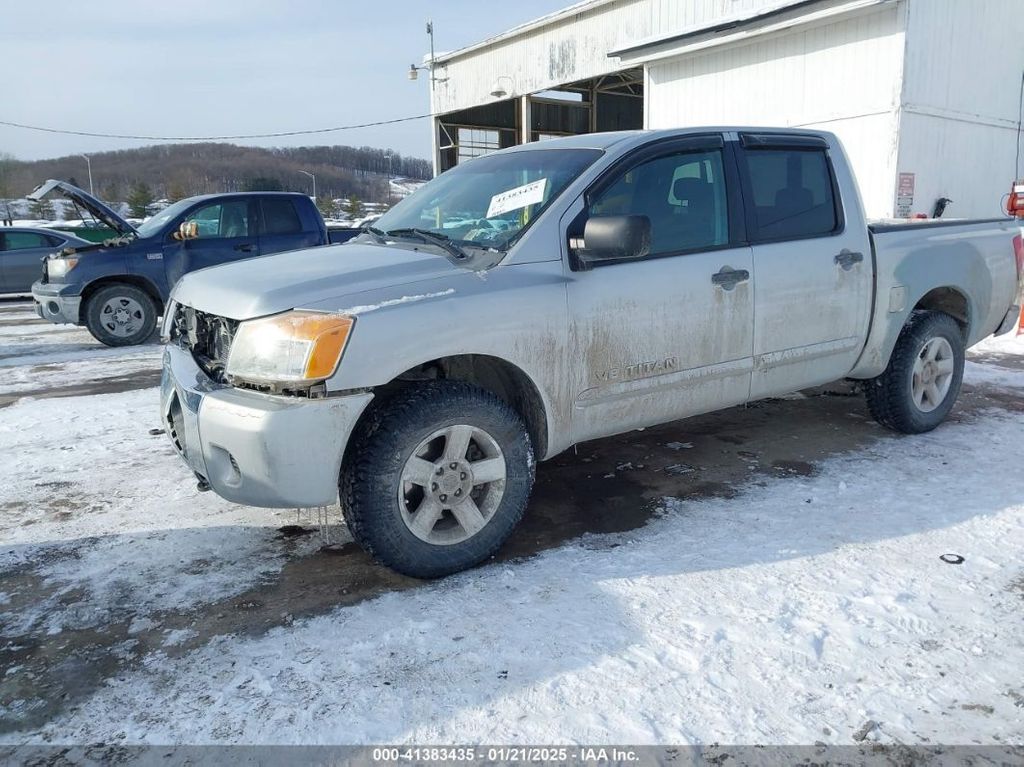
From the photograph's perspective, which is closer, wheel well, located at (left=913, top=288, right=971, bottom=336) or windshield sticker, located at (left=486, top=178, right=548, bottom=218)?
windshield sticker, located at (left=486, top=178, right=548, bottom=218)

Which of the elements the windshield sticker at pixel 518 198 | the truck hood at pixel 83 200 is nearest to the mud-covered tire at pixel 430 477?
the windshield sticker at pixel 518 198

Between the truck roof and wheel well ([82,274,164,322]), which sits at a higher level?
the truck roof

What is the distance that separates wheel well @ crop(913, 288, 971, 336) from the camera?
4973mm

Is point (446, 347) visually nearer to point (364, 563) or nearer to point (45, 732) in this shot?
point (364, 563)

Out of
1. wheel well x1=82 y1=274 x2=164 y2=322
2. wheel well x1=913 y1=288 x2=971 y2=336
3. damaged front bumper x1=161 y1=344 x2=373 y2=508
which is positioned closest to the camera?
damaged front bumper x1=161 y1=344 x2=373 y2=508

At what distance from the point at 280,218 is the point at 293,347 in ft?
24.3

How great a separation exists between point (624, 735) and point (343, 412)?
1436 mm

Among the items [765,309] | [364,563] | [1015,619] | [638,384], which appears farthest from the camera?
[765,309]

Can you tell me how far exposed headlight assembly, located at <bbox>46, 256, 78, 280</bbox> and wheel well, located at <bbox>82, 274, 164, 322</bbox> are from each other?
0.96ft

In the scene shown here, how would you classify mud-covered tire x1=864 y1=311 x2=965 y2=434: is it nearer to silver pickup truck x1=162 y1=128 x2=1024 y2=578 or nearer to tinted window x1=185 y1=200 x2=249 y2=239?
silver pickup truck x1=162 y1=128 x2=1024 y2=578

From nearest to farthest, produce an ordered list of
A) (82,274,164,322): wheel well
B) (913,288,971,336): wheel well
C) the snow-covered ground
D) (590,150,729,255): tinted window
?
the snow-covered ground, (590,150,729,255): tinted window, (913,288,971,336): wheel well, (82,274,164,322): wheel well

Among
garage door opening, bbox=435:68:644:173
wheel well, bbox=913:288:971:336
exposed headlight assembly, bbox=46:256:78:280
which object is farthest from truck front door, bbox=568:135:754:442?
garage door opening, bbox=435:68:644:173

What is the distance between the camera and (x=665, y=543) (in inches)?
132

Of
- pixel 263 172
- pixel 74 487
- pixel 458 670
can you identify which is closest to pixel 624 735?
pixel 458 670
